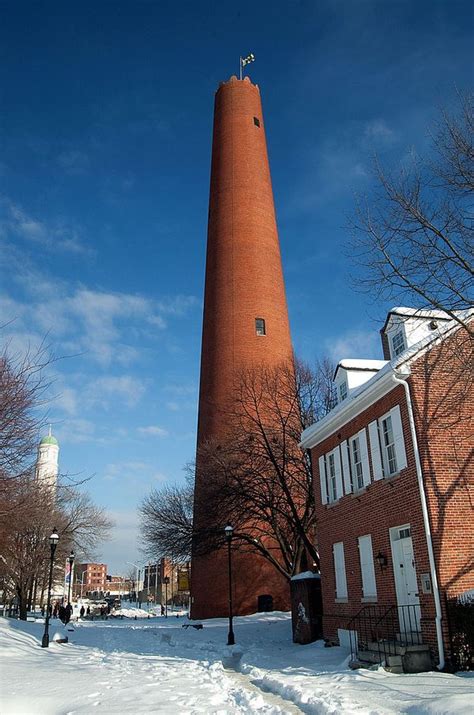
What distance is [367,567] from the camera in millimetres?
17391

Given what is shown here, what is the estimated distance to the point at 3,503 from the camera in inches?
671

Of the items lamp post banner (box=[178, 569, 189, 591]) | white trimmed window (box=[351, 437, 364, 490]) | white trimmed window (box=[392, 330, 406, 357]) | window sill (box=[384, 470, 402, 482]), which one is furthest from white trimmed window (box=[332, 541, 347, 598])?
lamp post banner (box=[178, 569, 189, 591])

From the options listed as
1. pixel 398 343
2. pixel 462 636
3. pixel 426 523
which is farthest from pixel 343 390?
pixel 462 636

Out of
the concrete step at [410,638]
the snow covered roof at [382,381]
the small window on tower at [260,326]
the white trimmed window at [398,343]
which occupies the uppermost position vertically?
the small window on tower at [260,326]

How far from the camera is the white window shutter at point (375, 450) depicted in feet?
55.6

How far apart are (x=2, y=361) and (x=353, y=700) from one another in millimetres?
8954

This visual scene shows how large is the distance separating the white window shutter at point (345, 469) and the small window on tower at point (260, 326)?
53.3ft

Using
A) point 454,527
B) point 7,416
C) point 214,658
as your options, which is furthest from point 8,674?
point 454,527

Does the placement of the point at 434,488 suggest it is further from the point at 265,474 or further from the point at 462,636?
the point at 265,474

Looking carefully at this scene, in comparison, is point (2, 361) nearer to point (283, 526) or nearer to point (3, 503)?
point (3, 503)

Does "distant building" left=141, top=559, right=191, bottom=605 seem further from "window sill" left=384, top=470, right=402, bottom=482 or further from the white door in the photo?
the white door

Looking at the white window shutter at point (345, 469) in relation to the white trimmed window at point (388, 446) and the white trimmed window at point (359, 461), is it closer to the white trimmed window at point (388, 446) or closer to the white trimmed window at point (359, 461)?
the white trimmed window at point (359, 461)

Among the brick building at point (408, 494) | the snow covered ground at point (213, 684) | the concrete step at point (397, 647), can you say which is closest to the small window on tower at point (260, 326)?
the brick building at point (408, 494)

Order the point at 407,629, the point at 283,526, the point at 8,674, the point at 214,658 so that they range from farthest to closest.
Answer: the point at 283,526 → the point at 214,658 → the point at 407,629 → the point at 8,674
